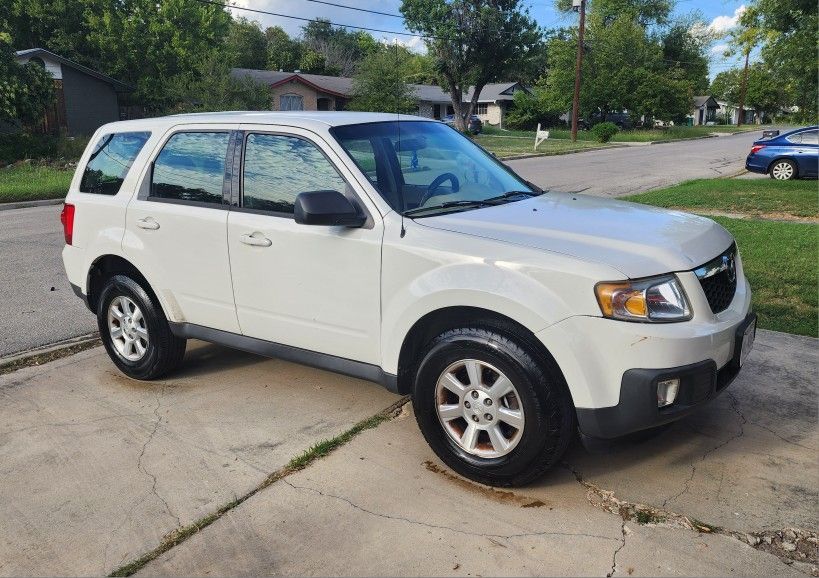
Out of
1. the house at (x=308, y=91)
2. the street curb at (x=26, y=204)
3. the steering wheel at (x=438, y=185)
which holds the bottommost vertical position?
the street curb at (x=26, y=204)

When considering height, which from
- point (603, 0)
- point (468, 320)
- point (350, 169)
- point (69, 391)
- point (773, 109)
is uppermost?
point (603, 0)

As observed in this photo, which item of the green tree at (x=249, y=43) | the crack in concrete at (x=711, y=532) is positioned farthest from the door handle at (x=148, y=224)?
the green tree at (x=249, y=43)

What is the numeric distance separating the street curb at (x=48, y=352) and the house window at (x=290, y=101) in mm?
41476

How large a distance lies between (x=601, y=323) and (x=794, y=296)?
14.8ft

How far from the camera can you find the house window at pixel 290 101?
1810 inches

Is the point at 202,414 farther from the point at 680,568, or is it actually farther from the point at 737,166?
the point at 737,166

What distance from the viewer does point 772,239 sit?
9391mm

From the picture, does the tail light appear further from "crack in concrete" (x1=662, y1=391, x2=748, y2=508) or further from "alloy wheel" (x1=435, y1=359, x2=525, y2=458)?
"crack in concrete" (x1=662, y1=391, x2=748, y2=508)

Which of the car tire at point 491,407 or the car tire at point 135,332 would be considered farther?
the car tire at point 135,332

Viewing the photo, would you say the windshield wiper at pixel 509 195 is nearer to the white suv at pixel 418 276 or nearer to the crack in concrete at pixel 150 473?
the white suv at pixel 418 276

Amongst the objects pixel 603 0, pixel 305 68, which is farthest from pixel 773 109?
pixel 305 68

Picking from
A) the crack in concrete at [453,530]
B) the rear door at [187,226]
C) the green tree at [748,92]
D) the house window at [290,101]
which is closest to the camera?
the crack in concrete at [453,530]

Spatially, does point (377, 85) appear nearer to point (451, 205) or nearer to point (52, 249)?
point (52, 249)

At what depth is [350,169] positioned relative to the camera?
3.97 metres
